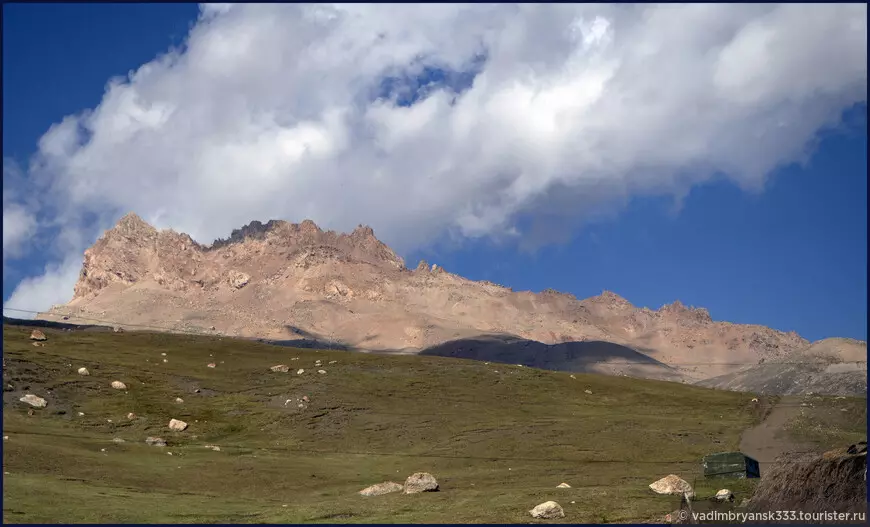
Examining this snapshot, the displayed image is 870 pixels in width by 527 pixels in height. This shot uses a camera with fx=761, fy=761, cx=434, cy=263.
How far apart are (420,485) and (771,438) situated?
165 ft

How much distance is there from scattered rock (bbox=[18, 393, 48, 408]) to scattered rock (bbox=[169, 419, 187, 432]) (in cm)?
1371

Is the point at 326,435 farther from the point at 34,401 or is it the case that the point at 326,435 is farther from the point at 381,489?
the point at 381,489

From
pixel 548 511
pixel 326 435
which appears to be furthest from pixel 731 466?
pixel 326 435

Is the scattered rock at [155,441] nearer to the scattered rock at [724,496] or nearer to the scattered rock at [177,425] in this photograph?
the scattered rock at [177,425]

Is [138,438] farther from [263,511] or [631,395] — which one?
[631,395]

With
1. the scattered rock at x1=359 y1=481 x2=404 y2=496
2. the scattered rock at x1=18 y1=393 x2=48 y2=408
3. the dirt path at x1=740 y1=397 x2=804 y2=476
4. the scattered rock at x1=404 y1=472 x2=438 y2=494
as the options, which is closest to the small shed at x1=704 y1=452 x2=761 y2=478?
the dirt path at x1=740 y1=397 x2=804 y2=476

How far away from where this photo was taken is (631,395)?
113500mm

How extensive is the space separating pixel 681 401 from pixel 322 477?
6502cm

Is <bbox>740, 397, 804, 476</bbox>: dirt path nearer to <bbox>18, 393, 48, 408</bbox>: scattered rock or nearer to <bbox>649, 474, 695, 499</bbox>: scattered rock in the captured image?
<bbox>649, 474, 695, 499</bbox>: scattered rock

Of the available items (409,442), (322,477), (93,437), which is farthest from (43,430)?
(409,442)

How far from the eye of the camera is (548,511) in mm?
39625

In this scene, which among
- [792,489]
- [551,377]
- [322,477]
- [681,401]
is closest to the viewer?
[792,489]

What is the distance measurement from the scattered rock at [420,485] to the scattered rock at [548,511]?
13008 millimetres

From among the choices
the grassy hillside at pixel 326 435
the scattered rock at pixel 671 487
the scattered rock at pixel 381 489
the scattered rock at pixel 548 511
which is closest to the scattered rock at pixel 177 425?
the grassy hillside at pixel 326 435
